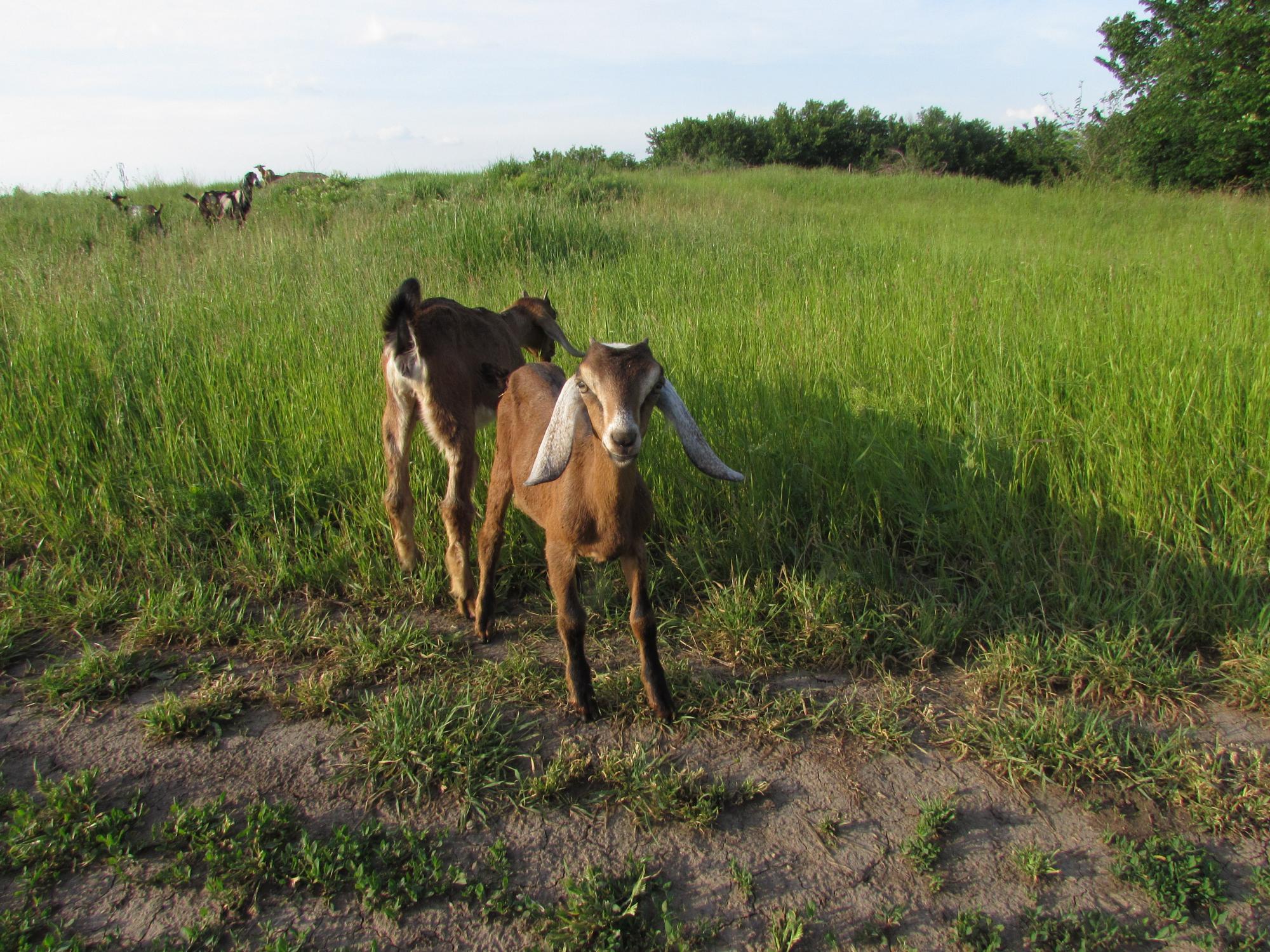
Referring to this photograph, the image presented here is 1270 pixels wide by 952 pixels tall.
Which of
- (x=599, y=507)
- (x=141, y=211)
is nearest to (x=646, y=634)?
(x=599, y=507)

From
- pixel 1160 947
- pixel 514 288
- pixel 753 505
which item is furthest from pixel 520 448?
pixel 514 288

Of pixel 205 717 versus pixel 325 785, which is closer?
pixel 325 785

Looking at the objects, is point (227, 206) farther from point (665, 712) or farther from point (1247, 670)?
point (1247, 670)

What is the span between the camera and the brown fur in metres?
2.41

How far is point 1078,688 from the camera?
9.68 feet

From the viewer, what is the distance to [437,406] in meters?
3.59

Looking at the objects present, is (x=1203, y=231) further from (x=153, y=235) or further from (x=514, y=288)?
(x=153, y=235)

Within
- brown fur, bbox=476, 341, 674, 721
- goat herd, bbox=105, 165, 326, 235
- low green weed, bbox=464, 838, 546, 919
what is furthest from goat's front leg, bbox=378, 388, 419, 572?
goat herd, bbox=105, 165, 326, 235

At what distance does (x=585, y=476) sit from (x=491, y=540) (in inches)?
34.1

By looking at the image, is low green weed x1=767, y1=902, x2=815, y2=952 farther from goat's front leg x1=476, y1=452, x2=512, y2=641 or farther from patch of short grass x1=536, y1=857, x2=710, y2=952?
goat's front leg x1=476, y1=452, x2=512, y2=641

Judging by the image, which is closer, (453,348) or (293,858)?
(293,858)

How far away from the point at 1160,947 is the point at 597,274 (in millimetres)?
6386

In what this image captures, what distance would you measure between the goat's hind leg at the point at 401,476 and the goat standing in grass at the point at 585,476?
462 mm

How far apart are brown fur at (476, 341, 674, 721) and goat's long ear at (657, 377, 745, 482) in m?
0.06
